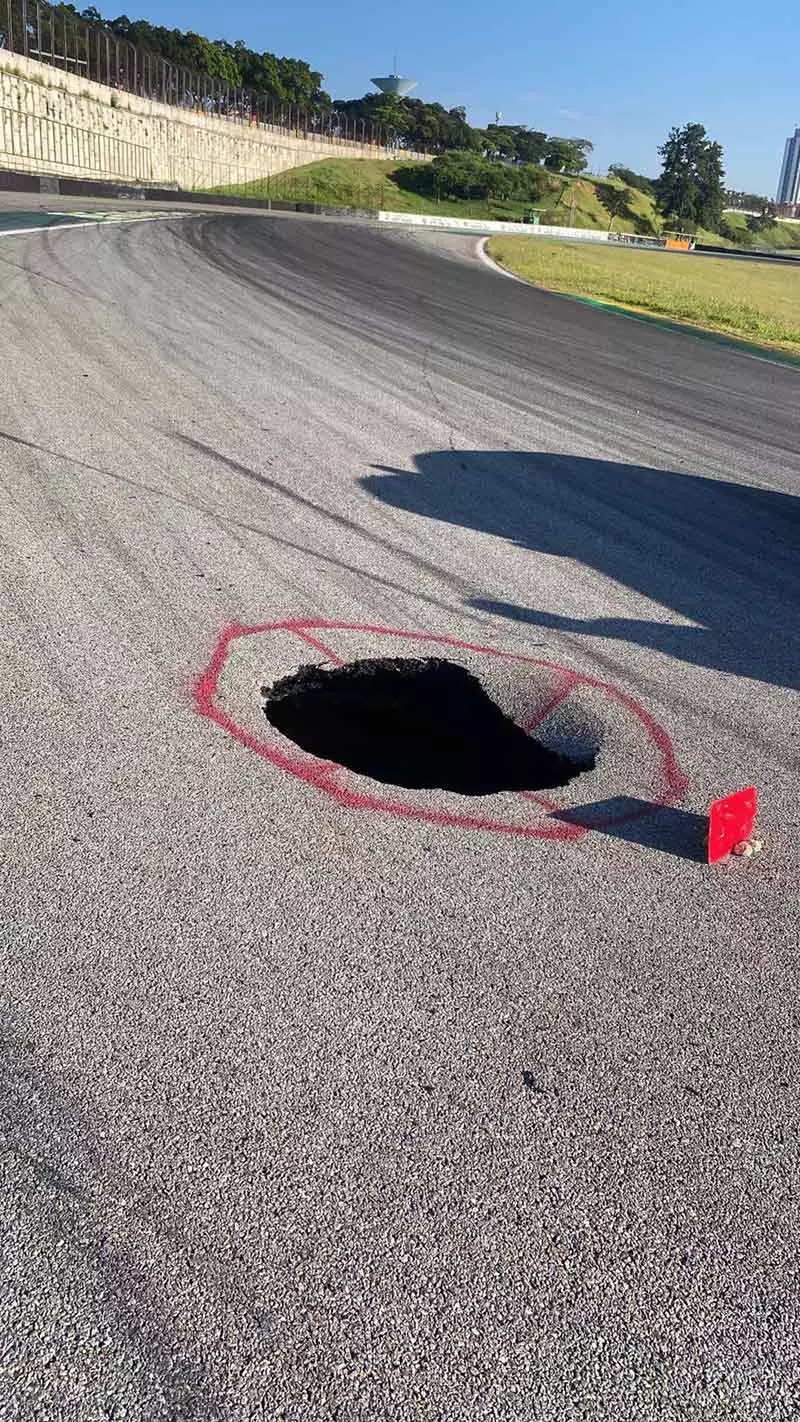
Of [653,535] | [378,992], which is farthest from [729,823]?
[653,535]

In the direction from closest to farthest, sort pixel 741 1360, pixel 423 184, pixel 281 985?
pixel 741 1360 < pixel 281 985 < pixel 423 184

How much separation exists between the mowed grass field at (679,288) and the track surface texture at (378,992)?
17.5 m

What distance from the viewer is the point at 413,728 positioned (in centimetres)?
462

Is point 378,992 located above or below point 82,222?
below

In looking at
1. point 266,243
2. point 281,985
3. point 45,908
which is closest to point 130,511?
point 45,908

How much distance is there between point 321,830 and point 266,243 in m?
25.9

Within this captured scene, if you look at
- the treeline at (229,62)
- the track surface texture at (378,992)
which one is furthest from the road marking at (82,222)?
the treeline at (229,62)

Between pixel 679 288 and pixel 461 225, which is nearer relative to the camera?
pixel 679 288

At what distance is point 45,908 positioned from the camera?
3.05 m

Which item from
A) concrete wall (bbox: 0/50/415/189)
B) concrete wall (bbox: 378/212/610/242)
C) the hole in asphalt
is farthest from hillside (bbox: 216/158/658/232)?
the hole in asphalt

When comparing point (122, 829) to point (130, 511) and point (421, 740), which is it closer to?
point (421, 740)

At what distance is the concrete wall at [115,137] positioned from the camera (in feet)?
147

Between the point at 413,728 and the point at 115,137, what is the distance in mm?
64437

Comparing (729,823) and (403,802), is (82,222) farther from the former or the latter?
(729,823)
